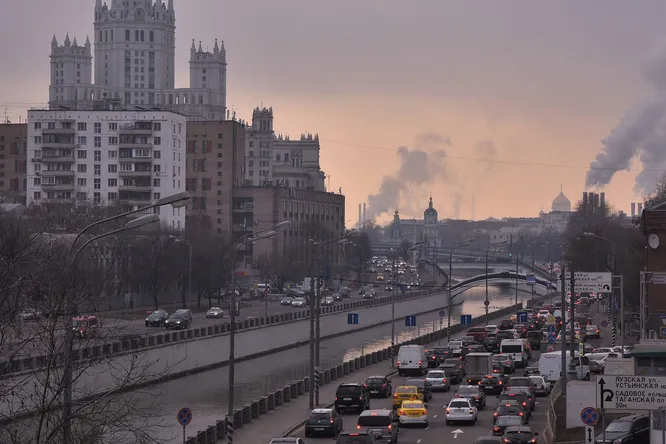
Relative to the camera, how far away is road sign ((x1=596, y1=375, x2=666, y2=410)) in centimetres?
2569

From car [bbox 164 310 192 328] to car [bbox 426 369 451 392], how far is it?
1060 inches

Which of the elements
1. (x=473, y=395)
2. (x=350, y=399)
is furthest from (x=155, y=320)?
(x=473, y=395)

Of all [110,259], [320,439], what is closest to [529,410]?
[320,439]

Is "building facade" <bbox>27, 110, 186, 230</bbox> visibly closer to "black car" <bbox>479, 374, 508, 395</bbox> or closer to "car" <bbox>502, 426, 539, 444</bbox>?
"black car" <bbox>479, 374, 508, 395</bbox>

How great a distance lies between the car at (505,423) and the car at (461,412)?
2562 mm

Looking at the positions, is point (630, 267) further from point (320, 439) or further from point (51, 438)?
point (51, 438)

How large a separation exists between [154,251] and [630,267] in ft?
127

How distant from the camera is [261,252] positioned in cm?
15162

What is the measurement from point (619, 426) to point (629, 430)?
1.10 metres

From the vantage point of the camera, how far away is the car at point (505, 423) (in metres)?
38.2

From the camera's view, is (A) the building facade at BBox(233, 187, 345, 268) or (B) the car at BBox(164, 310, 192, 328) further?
(A) the building facade at BBox(233, 187, 345, 268)

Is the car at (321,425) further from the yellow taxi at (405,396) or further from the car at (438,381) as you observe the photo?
the car at (438,381)

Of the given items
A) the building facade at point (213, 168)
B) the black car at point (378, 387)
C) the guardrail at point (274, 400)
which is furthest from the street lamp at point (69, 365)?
the building facade at point (213, 168)

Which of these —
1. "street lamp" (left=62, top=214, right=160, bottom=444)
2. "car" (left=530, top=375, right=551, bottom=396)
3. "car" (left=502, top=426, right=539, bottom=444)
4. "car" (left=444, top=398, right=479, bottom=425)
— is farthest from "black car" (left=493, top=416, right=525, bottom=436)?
"street lamp" (left=62, top=214, right=160, bottom=444)
